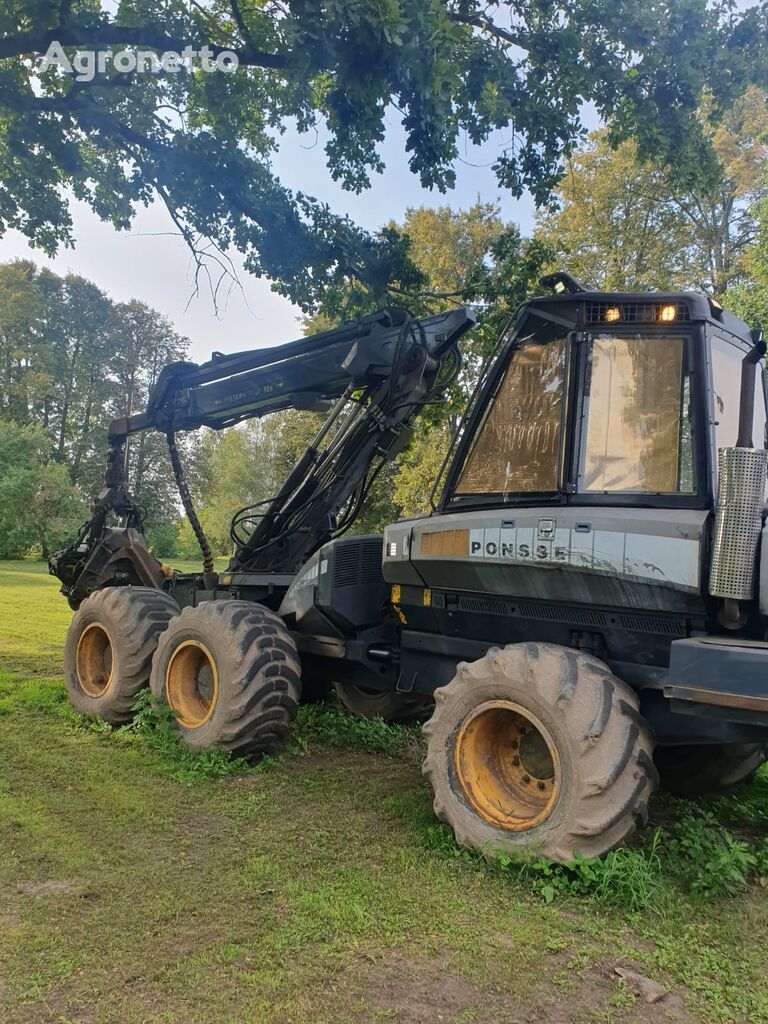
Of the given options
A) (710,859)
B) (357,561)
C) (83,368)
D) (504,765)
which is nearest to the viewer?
(710,859)

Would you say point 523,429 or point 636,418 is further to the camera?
point 523,429

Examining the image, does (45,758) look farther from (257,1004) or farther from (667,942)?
(667,942)

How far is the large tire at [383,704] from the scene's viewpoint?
6.93 m

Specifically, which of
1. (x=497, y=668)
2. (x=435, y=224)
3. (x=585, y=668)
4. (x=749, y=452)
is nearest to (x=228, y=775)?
(x=497, y=668)

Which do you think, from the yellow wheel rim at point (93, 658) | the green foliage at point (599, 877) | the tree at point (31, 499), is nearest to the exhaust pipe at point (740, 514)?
the green foliage at point (599, 877)

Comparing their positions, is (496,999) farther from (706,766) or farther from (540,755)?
(706,766)

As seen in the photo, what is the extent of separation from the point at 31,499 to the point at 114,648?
3481 cm

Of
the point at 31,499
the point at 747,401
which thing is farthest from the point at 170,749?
the point at 31,499

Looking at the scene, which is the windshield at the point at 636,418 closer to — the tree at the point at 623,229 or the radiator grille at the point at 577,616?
the radiator grille at the point at 577,616

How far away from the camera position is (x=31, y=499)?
3809 cm

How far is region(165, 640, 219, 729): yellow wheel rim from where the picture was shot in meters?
6.01

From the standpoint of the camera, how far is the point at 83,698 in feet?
23.0

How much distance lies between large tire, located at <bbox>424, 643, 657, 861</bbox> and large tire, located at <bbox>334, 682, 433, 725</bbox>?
8.64 feet

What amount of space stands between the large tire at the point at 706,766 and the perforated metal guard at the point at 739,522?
1910mm
